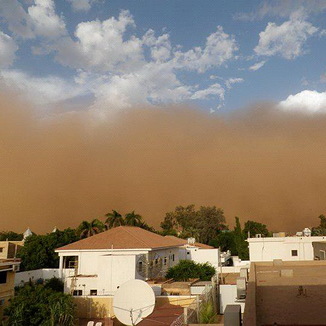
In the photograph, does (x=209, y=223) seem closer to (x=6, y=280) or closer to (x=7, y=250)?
(x=7, y=250)

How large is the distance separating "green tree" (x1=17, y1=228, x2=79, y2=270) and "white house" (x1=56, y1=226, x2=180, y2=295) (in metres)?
10.3

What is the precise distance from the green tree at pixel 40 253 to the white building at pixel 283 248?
20.3m

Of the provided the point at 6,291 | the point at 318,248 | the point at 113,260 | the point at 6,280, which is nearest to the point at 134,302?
the point at 113,260

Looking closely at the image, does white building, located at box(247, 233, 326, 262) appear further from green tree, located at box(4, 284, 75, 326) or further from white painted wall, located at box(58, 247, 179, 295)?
green tree, located at box(4, 284, 75, 326)

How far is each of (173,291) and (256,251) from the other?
14867 millimetres

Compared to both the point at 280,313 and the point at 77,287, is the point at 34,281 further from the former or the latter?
the point at 280,313

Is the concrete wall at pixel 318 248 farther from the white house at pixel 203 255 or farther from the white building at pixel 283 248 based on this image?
the white house at pixel 203 255

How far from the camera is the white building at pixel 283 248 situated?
1277 inches

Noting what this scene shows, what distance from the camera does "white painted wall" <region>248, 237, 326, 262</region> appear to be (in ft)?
106

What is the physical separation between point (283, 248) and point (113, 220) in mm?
26964

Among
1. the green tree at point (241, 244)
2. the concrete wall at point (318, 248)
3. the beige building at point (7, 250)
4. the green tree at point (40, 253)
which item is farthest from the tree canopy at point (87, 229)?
the concrete wall at point (318, 248)

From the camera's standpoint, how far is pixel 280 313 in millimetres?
6457

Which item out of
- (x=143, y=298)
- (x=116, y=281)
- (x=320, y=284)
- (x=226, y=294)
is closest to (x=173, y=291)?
(x=226, y=294)

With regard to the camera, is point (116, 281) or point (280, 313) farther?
Answer: point (116, 281)
